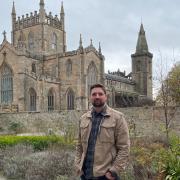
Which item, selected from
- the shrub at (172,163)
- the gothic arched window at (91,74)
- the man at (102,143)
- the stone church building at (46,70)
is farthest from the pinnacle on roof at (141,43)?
the man at (102,143)

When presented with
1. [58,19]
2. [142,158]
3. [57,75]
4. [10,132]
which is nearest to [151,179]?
[142,158]

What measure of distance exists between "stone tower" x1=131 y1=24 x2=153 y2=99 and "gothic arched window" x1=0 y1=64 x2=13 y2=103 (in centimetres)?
2966

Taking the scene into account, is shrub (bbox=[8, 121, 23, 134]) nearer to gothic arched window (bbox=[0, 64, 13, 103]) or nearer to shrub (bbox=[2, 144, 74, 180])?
gothic arched window (bbox=[0, 64, 13, 103])

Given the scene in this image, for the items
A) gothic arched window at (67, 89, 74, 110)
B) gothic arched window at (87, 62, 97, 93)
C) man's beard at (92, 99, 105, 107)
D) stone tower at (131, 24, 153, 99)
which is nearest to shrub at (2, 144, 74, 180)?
man's beard at (92, 99, 105, 107)

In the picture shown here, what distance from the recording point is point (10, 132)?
107 feet

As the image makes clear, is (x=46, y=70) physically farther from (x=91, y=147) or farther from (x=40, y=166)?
(x=91, y=147)

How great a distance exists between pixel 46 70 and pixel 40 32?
8.17 m

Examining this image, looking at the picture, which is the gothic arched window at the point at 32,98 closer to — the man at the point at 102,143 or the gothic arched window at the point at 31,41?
the gothic arched window at the point at 31,41

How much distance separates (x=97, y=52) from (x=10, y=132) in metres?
26.5

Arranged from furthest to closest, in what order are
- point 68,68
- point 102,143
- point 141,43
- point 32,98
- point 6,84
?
point 141,43 → point 68,68 → point 6,84 → point 32,98 → point 102,143

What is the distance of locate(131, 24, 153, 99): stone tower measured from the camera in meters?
75.8

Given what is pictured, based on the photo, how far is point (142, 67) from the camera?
76500mm

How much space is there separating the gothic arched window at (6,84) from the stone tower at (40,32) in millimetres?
7256

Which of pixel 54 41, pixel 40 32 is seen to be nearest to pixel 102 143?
pixel 40 32
